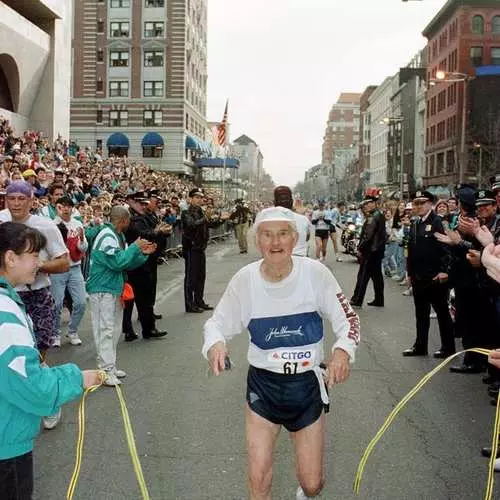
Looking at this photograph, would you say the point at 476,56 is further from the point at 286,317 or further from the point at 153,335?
Result: the point at 286,317

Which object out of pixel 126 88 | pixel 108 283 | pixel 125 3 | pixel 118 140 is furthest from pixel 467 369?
pixel 125 3

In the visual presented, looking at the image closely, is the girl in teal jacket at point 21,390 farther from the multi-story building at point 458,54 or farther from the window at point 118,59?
the window at point 118,59

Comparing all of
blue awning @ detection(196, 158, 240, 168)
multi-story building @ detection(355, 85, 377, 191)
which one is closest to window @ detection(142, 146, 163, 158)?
blue awning @ detection(196, 158, 240, 168)

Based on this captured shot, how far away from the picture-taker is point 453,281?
804 cm

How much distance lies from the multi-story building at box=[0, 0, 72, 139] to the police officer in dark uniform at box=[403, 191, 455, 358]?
26832mm

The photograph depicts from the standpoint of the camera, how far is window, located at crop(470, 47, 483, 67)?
67.6m

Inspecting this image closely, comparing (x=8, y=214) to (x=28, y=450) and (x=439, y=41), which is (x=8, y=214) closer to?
(x=28, y=450)

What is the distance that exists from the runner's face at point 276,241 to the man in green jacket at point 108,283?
314cm

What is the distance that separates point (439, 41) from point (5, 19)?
56432 mm

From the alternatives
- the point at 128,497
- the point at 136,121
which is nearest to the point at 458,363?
the point at 128,497

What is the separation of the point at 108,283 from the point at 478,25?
6811 centimetres

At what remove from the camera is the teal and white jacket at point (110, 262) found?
22.7 ft

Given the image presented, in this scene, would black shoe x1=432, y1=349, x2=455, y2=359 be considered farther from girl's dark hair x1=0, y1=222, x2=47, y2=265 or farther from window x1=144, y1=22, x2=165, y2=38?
window x1=144, y1=22, x2=165, y2=38

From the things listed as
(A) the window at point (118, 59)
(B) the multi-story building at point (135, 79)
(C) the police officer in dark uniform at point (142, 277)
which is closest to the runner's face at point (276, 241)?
(C) the police officer in dark uniform at point (142, 277)
